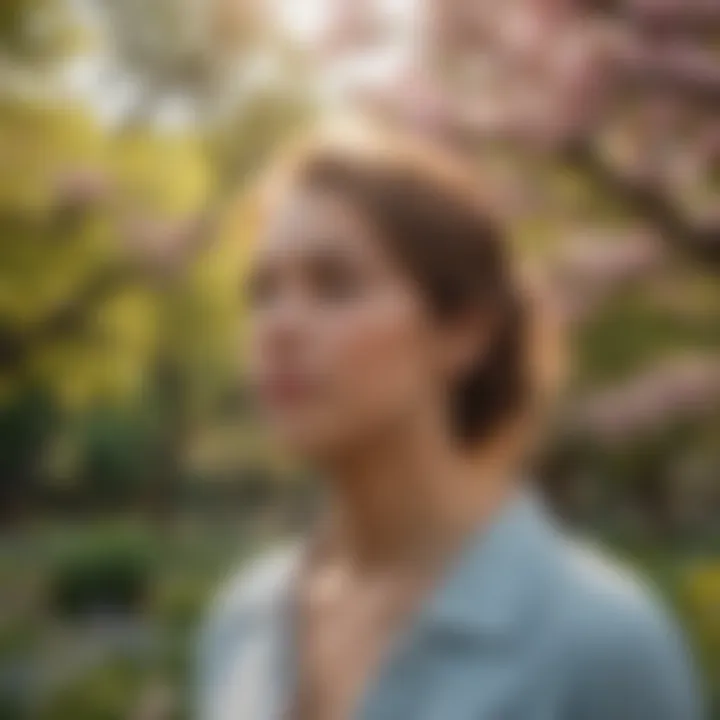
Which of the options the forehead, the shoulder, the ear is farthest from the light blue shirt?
the forehead

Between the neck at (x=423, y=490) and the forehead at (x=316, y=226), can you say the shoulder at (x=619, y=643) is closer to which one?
the neck at (x=423, y=490)

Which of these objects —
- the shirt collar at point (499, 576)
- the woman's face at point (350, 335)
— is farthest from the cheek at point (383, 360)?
the shirt collar at point (499, 576)

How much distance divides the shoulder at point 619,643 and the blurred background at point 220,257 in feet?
0.16

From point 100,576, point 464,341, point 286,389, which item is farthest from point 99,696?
point 464,341

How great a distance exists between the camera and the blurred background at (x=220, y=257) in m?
0.95

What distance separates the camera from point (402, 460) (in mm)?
921

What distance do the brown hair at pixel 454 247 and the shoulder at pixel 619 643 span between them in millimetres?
115

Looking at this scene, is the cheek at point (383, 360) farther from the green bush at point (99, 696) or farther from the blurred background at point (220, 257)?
the green bush at point (99, 696)

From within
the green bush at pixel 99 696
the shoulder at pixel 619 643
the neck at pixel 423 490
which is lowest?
the shoulder at pixel 619 643

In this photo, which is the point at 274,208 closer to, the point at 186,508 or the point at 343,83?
the point at 343,83

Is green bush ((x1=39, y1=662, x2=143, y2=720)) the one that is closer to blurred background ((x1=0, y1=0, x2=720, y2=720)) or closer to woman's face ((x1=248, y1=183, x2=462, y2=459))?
blurred background ((x1=0, y1=0, x2=720, y2=720))

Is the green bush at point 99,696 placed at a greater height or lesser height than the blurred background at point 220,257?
lesser

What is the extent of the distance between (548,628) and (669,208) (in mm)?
316

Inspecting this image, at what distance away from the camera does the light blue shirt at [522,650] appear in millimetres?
869
